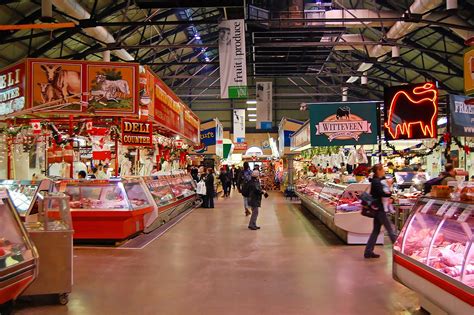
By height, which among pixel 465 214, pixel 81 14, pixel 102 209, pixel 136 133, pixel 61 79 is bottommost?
pixel 102 209

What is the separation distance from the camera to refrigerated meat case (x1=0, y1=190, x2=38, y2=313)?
4277 millimetres

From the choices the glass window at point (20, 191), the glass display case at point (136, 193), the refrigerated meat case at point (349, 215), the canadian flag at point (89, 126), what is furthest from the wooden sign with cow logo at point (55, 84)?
the refrigerated meat case at point (349, 215)

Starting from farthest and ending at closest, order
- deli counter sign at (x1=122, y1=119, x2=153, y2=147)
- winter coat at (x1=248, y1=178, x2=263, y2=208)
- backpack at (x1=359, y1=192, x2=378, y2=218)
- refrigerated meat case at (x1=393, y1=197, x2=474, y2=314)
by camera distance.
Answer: winter coat at (x1=248, y1=178, x2=263, y2=208)
deli counter sign at (x1=122, y1=119, x2=153, y2=147)
backpack at (x1=359, y1=192, x2=378, y2=218)
refrigerated meat case at (x1=393, y1=197, x2=474, y2=314)

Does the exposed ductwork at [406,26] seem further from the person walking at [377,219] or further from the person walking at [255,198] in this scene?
the person walking at [377,219]

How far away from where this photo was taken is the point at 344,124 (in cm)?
1136

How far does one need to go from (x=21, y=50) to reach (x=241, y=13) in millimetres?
9271

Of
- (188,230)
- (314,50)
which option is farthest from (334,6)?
(188,230)

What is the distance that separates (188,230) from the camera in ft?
36.5

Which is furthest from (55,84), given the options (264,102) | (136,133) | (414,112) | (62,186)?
(264,102)

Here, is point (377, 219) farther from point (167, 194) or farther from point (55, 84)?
point (55, 84)

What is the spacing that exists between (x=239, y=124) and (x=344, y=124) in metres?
21.3

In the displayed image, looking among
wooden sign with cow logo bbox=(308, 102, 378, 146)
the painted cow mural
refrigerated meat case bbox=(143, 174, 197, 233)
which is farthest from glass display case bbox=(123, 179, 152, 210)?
wooden sign with cow logo bbox=(308, 102, 378, 146)

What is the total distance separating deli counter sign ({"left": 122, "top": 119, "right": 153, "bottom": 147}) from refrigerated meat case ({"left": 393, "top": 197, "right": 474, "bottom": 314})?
23.8ft

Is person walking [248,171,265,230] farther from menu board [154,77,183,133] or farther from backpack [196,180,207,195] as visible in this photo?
backpack [196,180,207,195]
